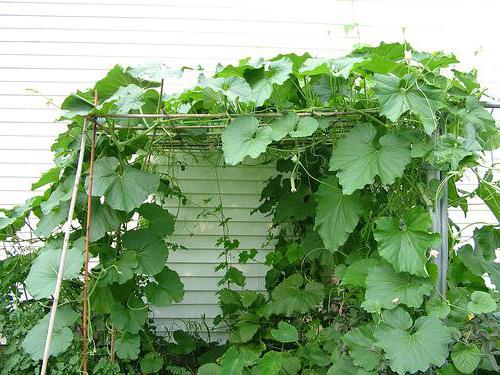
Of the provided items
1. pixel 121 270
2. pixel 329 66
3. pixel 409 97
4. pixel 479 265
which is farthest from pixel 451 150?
pixel 121 270

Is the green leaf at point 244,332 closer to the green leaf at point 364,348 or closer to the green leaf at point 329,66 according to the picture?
the green leaf at point 364,348

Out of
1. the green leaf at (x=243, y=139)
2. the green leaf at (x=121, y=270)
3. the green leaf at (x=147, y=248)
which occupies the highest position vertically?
the green leaf at (x=243, y=139)

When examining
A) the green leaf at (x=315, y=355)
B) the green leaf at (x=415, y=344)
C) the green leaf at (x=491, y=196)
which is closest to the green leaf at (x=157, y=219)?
the green leaf at (x=315, y=355)

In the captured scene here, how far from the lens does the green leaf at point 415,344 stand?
6.74 ft

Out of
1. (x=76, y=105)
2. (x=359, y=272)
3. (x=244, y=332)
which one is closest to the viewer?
(x=76, y=105)

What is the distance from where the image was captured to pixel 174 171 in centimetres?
387

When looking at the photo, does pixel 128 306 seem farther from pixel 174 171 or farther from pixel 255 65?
pixel 255 65

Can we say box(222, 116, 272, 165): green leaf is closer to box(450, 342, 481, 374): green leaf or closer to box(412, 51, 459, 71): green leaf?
box(412, 51, 459, 71): green leaf

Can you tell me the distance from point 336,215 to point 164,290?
1.12m

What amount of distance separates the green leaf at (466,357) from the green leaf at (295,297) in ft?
3.33

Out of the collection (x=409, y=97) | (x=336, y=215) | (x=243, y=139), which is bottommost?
(x=336, y=215)

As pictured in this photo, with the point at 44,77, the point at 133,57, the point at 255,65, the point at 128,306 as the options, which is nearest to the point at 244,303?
the point at 128,306

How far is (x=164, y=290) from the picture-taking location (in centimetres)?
294

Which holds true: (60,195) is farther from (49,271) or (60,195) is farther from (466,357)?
(466,357)
